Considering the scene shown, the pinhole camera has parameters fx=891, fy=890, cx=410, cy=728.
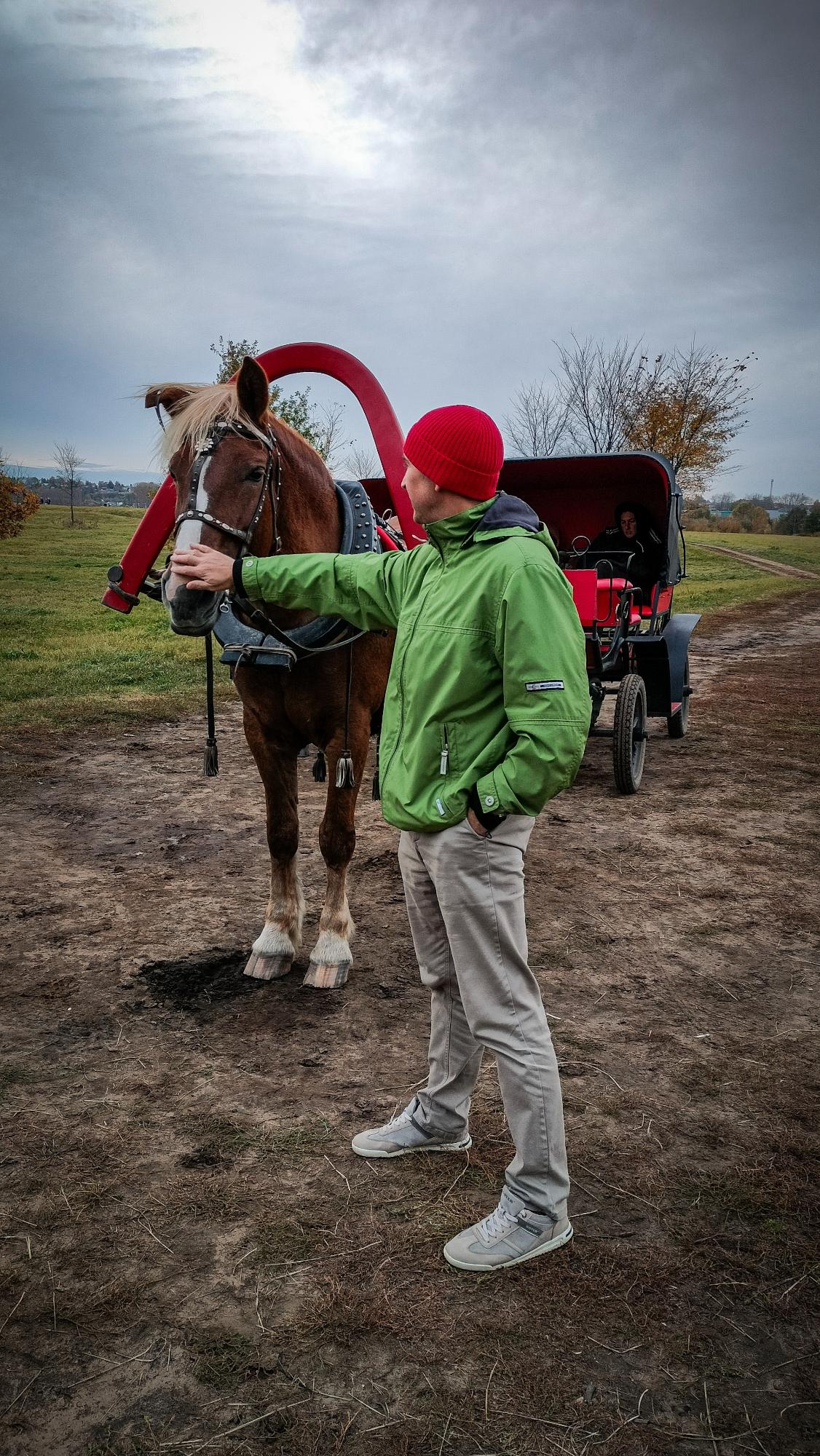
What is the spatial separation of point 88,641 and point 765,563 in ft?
87.4

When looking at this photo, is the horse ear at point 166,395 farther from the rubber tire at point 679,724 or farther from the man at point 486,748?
the rubber tire at point 679,724

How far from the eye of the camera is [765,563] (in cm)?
3188

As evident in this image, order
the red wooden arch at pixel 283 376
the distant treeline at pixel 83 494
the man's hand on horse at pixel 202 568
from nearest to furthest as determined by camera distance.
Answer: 1. the man's hand on horse at pixel 202 568
2. the red wooden arch at pixel 283 376
3. the distant treeline at pixel 83 494

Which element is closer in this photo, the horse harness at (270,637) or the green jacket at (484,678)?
the green jacket at (484,678)

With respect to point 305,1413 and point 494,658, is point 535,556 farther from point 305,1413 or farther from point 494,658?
point 305,1413

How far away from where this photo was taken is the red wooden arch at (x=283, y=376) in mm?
3668

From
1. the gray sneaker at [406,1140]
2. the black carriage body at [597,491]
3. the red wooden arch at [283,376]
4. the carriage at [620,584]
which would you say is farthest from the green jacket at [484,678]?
the black carriage body at [597,491]

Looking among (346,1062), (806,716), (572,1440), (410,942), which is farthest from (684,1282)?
(806,716)

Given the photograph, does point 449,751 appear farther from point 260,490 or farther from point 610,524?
point 610,524

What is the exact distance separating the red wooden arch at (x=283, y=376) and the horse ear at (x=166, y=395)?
726 millimetres

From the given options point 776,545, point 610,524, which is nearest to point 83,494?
point 776,545

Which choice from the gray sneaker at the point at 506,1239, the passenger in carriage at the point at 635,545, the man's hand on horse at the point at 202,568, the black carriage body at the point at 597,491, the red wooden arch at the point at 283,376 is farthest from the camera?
the passenger in carriage at the point at 635,545

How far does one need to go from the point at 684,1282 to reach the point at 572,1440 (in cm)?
51

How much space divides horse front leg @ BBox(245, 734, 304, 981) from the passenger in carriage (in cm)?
435
